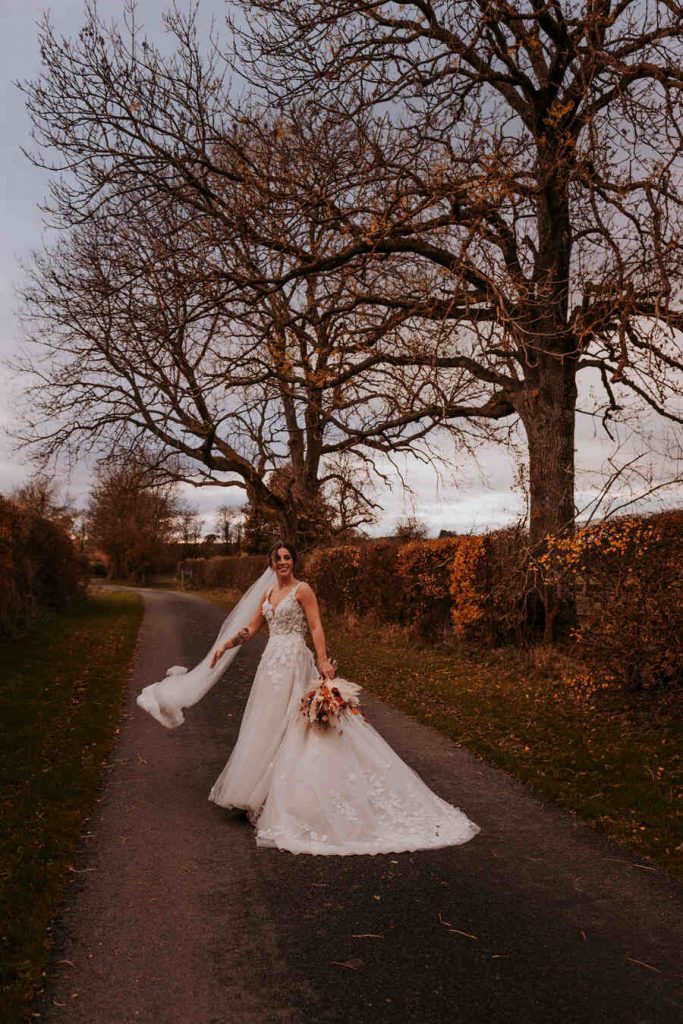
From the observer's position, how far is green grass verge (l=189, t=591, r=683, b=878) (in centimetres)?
606

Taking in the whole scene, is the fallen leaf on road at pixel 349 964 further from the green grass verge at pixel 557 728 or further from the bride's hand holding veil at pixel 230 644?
the bride's hand holding veil at pixel 230 644

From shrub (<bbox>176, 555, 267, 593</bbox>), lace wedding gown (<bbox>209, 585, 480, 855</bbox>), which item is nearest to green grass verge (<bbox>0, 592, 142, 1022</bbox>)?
lace wedding gown (<bbox>209, 585, 480, 855</bbox>)

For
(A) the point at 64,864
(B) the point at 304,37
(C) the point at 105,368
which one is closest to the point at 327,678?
(A) the point at 64,864

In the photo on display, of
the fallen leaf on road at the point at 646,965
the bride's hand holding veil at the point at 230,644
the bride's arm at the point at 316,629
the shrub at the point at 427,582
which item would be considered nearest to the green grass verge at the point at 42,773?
the bride's hand holding veil at the point at 230,644

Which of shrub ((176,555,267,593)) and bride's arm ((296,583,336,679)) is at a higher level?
shrub ((176,555,267,593))

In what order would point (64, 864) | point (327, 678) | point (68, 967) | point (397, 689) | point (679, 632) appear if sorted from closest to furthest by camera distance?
point (68, 967) < point (64, 864) < point (327, 678) < point (679, 632) < point (397, 689)

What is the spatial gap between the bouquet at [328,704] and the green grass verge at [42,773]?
6.25 ft

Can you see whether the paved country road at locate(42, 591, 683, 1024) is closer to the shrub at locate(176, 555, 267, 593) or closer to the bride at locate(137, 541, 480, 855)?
the bride at locate(137, 541, 480, 855)

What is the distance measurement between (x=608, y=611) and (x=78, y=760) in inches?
252

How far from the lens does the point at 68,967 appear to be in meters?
3.75

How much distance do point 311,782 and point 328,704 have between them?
0.57 meters

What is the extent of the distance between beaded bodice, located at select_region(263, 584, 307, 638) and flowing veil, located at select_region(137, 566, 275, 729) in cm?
40

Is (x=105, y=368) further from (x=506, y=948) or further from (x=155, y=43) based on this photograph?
(x=506, y=948)

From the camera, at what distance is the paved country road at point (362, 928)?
3.38m
